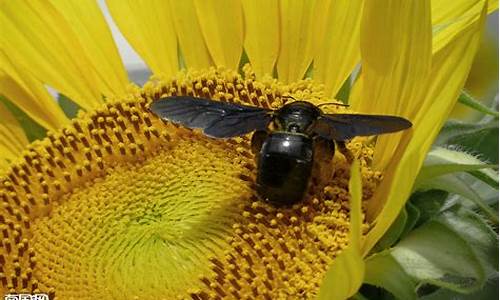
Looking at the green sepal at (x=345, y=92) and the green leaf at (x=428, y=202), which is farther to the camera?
the green sepal at (x=345, y=92)

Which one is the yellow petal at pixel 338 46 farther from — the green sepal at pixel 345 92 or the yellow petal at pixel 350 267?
the yellow petal at pixel 350 267

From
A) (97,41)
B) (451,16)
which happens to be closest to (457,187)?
(451,16)

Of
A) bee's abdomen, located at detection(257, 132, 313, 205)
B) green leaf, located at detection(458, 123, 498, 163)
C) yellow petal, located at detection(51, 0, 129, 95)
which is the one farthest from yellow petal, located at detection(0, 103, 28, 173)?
green leaf, located at detection(458, 123, 498, 163)

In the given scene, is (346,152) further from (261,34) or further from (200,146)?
(261,34)

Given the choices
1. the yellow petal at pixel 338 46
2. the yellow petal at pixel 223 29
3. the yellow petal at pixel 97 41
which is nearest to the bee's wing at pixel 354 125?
the yellow petal at pixel 338 46

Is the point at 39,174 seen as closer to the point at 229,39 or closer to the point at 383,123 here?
the point at 229,39

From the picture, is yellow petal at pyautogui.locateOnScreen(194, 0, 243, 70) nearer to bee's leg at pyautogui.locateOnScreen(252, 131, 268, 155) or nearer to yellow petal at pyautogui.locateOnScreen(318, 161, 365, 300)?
bee's leg at pyautogui.locateOnScreen(252, 131, 268, 155)
